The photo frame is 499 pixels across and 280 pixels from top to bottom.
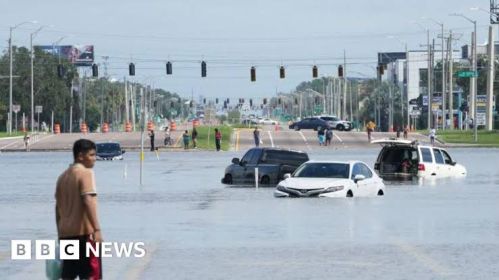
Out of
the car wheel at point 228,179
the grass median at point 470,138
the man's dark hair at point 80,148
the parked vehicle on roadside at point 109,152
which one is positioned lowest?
the grass median at point 470,138

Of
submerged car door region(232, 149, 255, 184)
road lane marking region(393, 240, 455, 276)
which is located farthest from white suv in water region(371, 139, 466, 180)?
road lane marking region(393, 240, 455, 276)

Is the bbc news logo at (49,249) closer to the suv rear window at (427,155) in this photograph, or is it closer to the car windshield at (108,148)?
the suv rear window at (427,155)

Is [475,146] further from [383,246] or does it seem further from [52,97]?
[383,246]

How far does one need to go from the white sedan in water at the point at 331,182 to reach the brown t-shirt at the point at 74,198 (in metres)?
24.2

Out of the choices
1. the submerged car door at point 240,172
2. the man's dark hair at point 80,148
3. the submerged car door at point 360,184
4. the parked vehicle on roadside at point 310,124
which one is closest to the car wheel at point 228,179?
the submerged car door at point 240,172

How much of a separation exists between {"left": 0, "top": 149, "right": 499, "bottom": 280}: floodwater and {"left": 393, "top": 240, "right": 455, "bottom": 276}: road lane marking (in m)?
0.01

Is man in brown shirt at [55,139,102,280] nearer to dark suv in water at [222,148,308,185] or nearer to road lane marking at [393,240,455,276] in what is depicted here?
road lane marking at [393,240,455,276]

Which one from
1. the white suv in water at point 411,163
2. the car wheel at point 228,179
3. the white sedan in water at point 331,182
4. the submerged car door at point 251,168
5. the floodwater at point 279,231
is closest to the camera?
the floodwater at point 279,231

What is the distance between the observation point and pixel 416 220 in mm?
29688

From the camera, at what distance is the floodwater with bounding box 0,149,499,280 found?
19.5m

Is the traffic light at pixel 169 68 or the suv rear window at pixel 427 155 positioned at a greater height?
the traffic light at pixel 169 68

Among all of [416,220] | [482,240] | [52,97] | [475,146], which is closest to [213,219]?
[416,220]

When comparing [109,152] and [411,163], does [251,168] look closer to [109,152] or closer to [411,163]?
[411,163]

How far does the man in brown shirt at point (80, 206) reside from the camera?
46.1 ft
